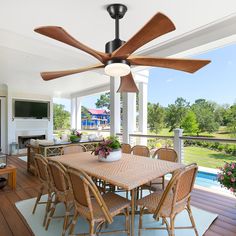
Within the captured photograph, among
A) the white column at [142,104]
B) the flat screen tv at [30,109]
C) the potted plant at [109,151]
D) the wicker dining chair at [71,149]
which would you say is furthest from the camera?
the flat screen tv at [30,109]

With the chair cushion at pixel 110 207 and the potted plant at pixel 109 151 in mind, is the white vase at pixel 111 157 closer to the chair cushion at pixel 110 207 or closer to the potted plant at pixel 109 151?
the potted plant at pixel 109 151

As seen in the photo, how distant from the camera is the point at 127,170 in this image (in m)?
2.24

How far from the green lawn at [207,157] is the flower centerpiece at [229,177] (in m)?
3.04

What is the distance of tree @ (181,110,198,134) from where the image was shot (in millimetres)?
9820

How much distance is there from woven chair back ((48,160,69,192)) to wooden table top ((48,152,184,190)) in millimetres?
269

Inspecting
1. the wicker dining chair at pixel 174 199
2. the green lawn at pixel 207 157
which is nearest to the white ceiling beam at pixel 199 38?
the wicker dining chair at pixel 174 199

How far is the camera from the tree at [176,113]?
10.2 m

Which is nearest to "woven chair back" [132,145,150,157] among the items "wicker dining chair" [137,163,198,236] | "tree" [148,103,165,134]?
"wicker dining chair" [137,163,198,236]

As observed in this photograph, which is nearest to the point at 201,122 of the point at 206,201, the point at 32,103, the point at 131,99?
the point at 131,99

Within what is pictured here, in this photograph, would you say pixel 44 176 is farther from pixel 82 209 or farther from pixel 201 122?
pixel 201 122

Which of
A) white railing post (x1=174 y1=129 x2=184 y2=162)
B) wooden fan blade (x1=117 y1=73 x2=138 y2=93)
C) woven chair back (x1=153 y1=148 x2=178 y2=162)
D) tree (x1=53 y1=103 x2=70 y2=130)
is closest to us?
wooden fan blade (x1=117 y1=73 x2=138 y2=93)

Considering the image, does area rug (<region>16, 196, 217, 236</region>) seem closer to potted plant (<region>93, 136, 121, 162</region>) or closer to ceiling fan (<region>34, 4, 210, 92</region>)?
potted plant (<region>93, 136, 121, 162</region>)

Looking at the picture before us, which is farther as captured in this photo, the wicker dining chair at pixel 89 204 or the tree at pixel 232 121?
the tree at pixel 232 121

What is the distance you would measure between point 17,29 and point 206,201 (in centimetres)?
409
